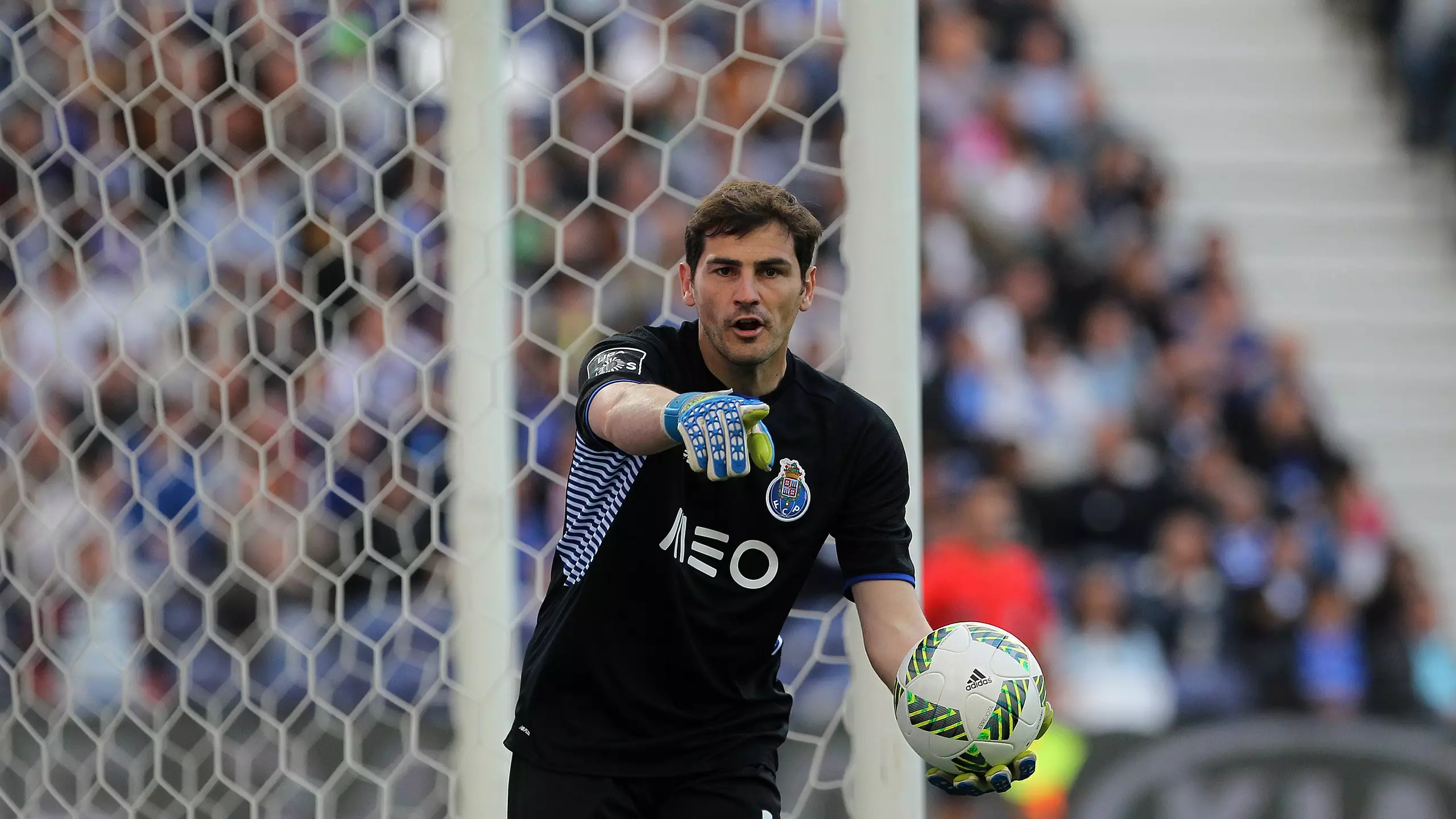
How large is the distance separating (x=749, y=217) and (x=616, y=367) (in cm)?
37

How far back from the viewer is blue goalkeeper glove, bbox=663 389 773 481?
91.8 inches

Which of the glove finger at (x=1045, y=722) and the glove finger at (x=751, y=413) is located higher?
the glove finger at (x=751, y=413)

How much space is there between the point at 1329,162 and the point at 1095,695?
542cm

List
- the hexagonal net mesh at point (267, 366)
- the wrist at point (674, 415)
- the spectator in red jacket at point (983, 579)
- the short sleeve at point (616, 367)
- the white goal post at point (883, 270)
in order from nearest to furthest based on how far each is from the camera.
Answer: the wrist at point (674, 415) → the short sleeve at point (616, 367) → the white goal post at point (883, 270) → the hexagonal net mesh at point (267, 366) → the spectator in red jacket at point (983, 579)

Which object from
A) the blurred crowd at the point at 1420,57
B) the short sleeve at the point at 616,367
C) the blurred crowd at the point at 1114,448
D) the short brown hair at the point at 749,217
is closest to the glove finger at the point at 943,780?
the short sleeve at the point at 616,367

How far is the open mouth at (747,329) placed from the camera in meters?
3.00

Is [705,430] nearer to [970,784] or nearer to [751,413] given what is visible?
[751,413]

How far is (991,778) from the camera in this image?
2943 mm

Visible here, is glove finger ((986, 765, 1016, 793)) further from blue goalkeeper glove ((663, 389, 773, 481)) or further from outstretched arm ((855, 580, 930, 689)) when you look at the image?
blue goalkeeper glove ((663, 389, 773, 481))

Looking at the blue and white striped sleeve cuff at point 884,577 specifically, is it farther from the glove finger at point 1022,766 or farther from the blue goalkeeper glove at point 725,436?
the blue goalkeeper glove at point 725,436

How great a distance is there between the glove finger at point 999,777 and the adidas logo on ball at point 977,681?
0.49 feet

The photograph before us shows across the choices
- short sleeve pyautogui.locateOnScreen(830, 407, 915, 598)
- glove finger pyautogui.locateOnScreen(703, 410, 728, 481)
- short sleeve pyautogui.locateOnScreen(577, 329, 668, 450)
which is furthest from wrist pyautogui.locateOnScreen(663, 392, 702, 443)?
short sleeve pyautogui.locateOnScreen(830, 407, 915, 598)

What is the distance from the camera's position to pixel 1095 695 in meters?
7.36

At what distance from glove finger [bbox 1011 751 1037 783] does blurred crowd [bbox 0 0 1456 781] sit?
1677 millimetres
